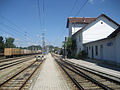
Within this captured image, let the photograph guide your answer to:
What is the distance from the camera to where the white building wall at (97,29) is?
27484 mm

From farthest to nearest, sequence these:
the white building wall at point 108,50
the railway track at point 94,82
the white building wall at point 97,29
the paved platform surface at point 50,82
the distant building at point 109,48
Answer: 1. the white building wall at point 97,29
2. the white building wall at point 108,50
3. the distant building at point 109,48
4. the paved platform surface at point 50,82
5. the railway track at point 94,82

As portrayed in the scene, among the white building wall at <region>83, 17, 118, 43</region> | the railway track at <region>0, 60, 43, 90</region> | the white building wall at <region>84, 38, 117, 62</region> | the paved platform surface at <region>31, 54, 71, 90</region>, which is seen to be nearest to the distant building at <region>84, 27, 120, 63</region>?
the white building wall at <region>84, 38, 117, 62</region>

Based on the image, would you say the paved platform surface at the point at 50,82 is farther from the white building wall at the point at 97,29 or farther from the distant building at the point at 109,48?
the white building wall at the point at 97,29

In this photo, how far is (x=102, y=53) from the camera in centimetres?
1900

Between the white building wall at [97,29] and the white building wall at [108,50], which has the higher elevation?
the white building wall at [97,29]

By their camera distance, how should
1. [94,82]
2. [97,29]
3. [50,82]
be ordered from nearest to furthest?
[94,82], [50,82], [97,29]

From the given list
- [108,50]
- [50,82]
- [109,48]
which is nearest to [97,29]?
[108,50]

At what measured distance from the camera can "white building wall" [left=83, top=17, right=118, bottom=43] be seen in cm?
2748

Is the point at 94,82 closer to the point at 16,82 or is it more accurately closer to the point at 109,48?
the point at 16,82

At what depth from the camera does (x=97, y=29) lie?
2786 centimetres

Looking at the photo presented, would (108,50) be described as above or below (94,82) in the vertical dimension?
above

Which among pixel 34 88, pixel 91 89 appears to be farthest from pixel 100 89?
pixel 34 88

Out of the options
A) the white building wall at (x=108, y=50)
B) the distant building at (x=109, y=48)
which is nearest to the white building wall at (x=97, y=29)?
the distant building at (x=109, y=48)

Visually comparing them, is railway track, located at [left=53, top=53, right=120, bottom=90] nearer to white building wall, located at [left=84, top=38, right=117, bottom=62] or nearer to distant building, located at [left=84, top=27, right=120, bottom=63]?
distant building, located at [left=84, top=27, right=120, bottom=63]
